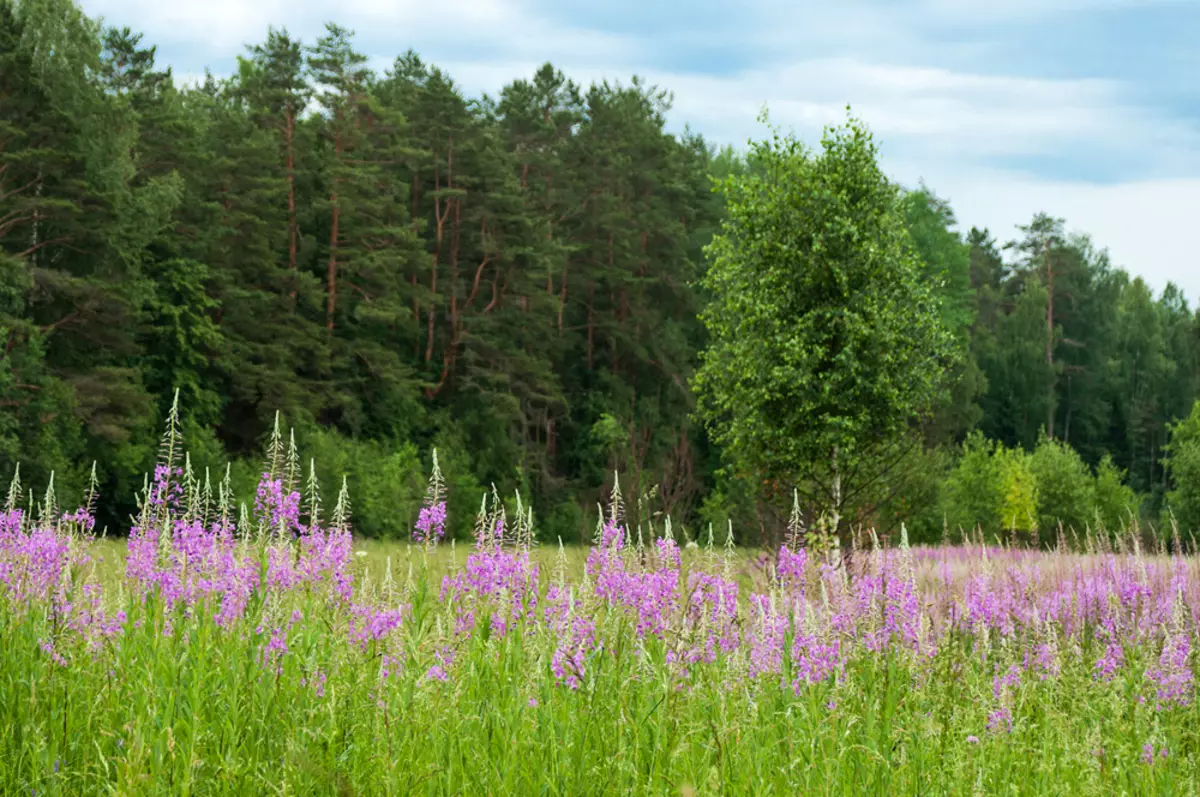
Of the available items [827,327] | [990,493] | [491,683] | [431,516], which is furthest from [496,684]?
[990,493]

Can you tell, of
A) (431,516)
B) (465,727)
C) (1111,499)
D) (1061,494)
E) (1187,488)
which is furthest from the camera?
(1111,499)

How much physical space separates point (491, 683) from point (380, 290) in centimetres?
3617

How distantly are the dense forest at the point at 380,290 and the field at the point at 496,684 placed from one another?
12.8 metres

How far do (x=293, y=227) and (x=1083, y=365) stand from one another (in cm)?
5016

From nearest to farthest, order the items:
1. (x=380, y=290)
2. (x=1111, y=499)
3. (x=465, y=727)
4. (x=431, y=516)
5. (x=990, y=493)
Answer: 1. (x=465, y=727)
2. (x=431, y=516)
3. (x=1111, y=499)
4. (x=990, y=493)
5. (x=380, y=290)

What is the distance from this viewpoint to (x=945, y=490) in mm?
36000

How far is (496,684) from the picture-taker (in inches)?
201

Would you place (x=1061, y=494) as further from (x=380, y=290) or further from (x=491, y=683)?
(x=491, y=683)

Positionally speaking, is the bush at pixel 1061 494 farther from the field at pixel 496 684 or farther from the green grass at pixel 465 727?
the green grass at pixel 465 727

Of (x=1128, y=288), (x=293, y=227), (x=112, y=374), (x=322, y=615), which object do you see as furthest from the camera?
(x=1128, y=288)

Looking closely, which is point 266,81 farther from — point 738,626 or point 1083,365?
point 1083,365

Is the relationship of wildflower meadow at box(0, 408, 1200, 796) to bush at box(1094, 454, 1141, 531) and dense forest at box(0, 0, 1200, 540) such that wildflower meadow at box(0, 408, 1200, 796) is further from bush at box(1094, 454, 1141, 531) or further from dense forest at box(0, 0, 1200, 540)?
bush at box(1094, 454, 1141, 531)

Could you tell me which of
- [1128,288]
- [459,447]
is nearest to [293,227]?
[459,447]

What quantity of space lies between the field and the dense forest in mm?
12821
